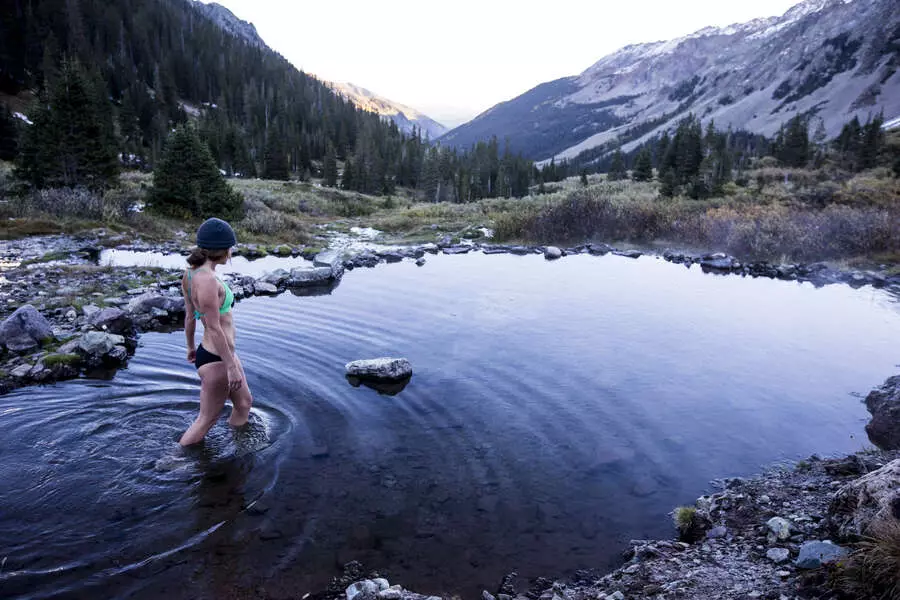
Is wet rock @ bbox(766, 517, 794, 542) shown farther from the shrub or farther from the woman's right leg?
the woman's right leg

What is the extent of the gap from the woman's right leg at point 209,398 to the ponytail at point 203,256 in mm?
1258

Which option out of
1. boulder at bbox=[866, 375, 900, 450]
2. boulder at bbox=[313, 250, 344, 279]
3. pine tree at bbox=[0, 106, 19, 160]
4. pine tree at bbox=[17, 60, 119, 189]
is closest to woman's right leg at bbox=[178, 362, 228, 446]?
boulder at bbox=[866, 375, 900, 450]

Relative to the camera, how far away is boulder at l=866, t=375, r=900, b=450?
7.28m

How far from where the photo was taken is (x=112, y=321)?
10453mm

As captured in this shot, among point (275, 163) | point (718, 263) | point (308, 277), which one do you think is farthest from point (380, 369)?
point (275, 163)

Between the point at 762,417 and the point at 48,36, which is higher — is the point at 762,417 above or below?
below

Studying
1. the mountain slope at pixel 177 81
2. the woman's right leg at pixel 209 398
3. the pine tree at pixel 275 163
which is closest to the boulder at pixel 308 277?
the woman's right leg at pixel 209 398

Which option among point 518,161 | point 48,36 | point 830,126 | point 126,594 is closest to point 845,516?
point 126,594

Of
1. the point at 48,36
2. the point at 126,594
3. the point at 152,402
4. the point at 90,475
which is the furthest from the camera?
the point at 48,36

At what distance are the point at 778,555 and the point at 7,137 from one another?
229ft

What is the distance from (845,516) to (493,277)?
1477 cm

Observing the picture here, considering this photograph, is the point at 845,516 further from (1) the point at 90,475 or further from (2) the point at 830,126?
(2) the point at 830,126

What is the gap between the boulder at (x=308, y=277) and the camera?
53.6 feet

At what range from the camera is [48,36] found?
8738cm
